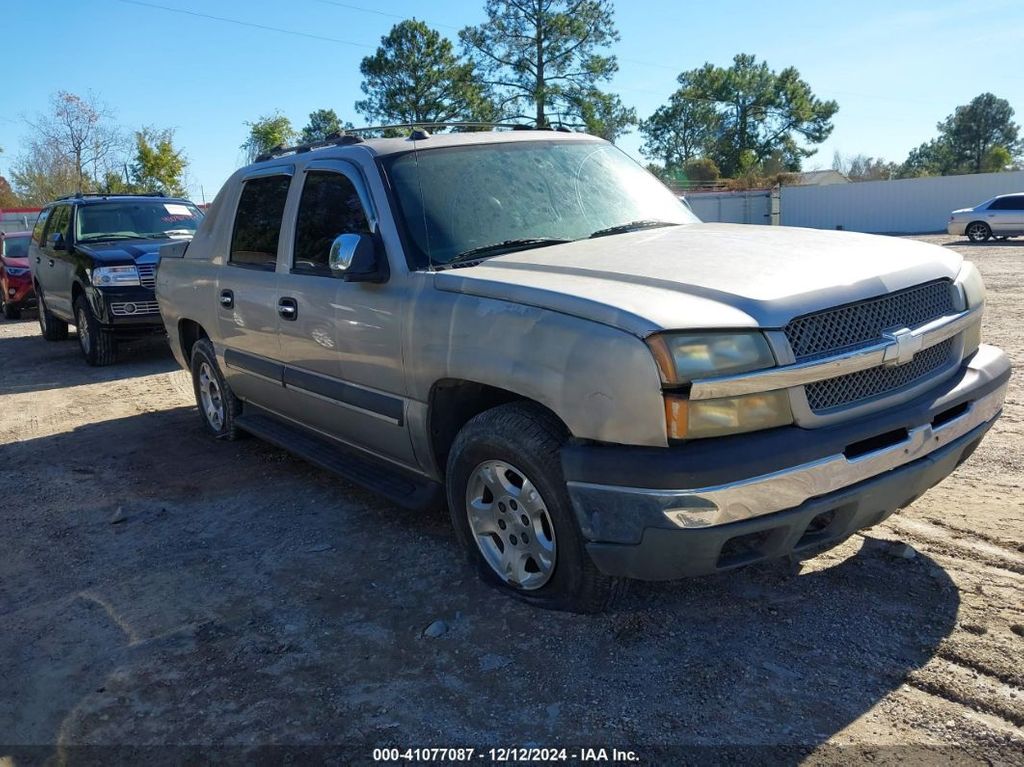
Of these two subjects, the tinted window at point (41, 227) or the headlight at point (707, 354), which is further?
the tinted window at point (41, 227)

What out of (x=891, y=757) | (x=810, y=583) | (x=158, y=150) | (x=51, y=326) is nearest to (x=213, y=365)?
(x=810, y=583)

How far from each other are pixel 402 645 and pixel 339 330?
5.26 feet

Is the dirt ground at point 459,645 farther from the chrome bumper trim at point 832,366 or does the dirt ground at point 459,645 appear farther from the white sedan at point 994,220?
the white sedan at point 994,220

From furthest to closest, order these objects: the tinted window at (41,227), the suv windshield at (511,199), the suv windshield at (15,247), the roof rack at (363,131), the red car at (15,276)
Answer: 1. the suv windshield at (15,247)
2. the red car at (15,276)
3. the tinted window at (41,227)
4. the roof rack at (363,131)
5. the suv windshield at (511,199)

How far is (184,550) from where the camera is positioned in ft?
14.0

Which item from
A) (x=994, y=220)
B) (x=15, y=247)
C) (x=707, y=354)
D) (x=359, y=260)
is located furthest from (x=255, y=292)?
(x=994, y=220)

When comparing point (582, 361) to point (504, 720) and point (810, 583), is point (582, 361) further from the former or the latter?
point (810, 583)

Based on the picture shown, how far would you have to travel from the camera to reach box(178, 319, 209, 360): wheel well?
6152 millimetres

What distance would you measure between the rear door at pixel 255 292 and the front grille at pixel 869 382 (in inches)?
118

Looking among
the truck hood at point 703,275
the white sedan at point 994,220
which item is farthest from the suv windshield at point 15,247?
the white sedan at point 994,220

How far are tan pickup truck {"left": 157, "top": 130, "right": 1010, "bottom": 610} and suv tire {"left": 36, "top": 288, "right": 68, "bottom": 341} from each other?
9.05 meters

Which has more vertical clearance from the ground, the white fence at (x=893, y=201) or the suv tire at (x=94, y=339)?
→ the white fence at (x=893, y=201)

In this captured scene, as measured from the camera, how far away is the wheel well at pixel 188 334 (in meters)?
6.15

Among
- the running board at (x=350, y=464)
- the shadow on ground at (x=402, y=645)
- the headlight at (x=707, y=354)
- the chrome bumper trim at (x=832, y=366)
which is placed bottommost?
the shadow on ground at (x=402, y=645)
